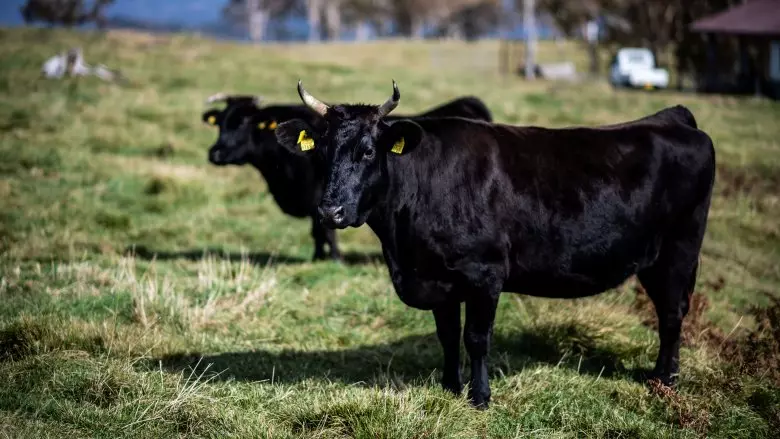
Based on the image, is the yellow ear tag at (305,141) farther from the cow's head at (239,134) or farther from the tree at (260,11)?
the tree at (260,11)

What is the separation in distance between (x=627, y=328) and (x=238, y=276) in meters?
3.72

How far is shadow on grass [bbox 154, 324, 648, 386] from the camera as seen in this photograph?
20.0 feet

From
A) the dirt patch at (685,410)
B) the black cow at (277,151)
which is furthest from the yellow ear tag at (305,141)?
the black cow at (277,151)

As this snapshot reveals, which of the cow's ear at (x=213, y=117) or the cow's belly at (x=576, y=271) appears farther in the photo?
the cow's ear at (x=213, y=117)

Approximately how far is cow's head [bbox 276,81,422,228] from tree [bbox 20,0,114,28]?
61.3 metres

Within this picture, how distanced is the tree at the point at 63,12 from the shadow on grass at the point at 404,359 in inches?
2385

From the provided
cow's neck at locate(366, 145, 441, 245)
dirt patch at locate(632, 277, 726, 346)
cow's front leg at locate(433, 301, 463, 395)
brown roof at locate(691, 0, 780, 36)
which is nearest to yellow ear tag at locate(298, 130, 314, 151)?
cow's neck at locate(366, 145, 441, 245)

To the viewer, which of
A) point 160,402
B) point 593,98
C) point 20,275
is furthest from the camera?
point 593,98

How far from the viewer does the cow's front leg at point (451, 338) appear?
19.4 ft

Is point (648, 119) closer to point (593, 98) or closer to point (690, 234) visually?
point (690, 234)

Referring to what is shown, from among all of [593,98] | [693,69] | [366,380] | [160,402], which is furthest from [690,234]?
[693,69]

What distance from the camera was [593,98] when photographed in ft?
89.2

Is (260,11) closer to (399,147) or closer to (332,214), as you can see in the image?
(399,147)

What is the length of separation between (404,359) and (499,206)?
177 centimetres
